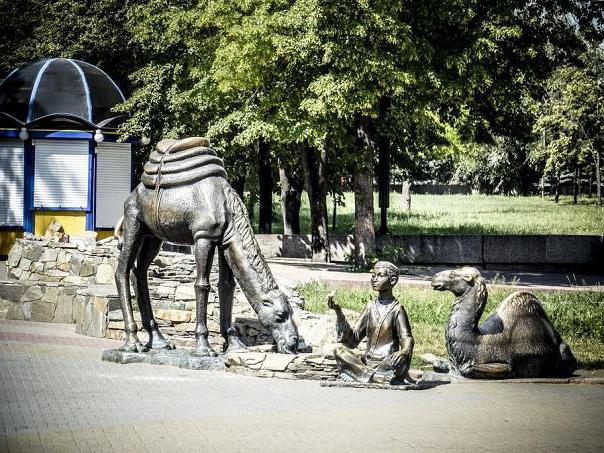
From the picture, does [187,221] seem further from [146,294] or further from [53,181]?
[53,181]

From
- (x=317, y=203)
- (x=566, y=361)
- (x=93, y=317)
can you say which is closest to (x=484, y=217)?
(x=317, y=203)

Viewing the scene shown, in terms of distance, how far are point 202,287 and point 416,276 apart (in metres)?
13.4

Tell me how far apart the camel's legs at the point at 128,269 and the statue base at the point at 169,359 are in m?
0.15

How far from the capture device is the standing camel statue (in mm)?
12078

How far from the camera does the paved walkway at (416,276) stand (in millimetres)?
21359

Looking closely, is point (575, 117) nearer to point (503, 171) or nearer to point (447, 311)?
point (503, 171)

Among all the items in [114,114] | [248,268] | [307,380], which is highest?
[114,114]

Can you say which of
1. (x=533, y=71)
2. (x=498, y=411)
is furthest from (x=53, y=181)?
(x=498, y=411)

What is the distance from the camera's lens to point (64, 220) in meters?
28.2

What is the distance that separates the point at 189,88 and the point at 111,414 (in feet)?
80.5

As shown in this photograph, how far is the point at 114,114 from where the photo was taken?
29.4 metres

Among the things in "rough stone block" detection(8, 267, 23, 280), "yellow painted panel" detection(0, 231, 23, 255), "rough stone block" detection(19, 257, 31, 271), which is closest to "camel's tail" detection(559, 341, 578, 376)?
"rough stone block" detection(19, 257, 31, 271)

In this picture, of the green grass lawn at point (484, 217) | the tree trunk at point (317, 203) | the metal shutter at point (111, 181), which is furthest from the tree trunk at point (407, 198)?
the metal shutter at point (111, 181)

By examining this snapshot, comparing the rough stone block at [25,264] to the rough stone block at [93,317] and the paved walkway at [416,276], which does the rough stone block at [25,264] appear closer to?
the paved walkway at [416,276]
